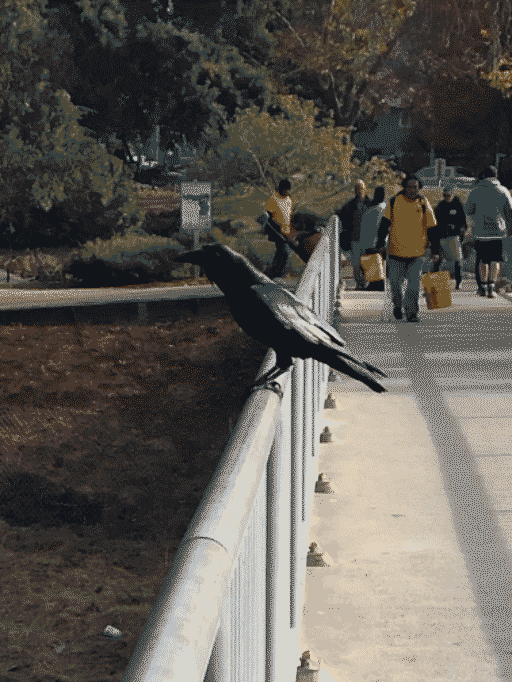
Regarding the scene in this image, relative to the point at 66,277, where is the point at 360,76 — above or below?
above

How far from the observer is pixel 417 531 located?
5090 mm

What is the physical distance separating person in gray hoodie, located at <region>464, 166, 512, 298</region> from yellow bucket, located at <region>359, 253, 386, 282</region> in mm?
1352

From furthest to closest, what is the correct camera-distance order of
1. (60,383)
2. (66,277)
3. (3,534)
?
(66,277) < (60,383) < (3,534)

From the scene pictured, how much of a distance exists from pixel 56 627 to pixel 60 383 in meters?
6.18

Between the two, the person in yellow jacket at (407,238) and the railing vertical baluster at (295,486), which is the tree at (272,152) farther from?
the railing vertical baluster at (295,486)

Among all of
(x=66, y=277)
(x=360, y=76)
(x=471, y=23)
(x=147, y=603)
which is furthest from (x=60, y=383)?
(x=471, y=23)

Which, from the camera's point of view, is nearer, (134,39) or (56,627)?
(56,627)

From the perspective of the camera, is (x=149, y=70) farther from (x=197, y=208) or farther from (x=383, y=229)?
(x=383, y=229)

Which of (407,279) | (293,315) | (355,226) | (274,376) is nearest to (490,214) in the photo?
(407,279)

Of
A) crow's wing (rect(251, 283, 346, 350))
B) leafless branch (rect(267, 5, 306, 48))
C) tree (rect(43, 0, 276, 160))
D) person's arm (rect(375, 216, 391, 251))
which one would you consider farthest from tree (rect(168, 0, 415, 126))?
crow's wing (rect(251, 283, 346, 350))

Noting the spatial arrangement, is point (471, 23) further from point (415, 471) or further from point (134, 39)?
point (415, 471)

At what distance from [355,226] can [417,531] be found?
9.44 m

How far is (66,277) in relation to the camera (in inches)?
1000

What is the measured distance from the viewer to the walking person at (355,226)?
46.1 feet
